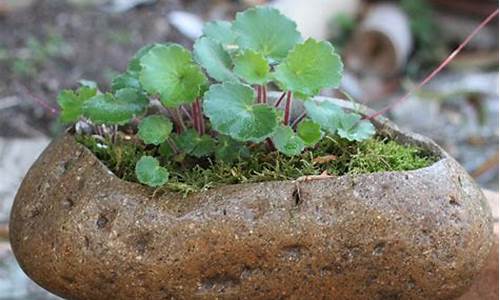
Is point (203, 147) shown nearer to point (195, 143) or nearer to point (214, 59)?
point (195, 143)

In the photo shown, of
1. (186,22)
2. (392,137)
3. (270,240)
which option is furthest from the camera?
(186,22)

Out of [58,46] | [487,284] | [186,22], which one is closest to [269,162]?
[487,284]

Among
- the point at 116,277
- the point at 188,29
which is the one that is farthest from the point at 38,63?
the point at 116,277

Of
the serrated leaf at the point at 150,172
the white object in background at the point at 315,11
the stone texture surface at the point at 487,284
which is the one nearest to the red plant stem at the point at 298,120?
the serrated leaf at the point at 150,172

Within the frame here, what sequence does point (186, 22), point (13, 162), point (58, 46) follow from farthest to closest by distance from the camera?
point (186, 22)
point (58, 46)
point (13, 162)

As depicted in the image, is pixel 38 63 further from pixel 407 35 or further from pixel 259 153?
pixel 259 153
